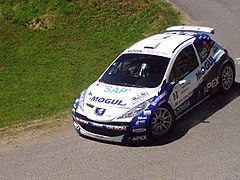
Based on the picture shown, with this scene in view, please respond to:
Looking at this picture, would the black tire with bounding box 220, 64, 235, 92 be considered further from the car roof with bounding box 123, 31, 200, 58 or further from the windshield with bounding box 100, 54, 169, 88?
the windshield with bounding box 100, 54, 169, 88

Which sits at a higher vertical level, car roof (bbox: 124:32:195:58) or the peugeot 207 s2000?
car roof (bbox: 124:32:195:58)

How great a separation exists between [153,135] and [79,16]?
10752mm

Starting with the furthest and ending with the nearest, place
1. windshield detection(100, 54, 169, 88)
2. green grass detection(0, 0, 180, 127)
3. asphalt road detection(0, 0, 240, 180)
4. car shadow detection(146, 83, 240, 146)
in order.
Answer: green grass detection(0, 0, 180, 127), windshield detection(100, 54, 169, 88), car shadow detection(146, 83, 240, 146), asphalt road detection(0, 0, 240, 180)

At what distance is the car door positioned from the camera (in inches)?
394

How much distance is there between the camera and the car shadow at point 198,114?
9.70 metres

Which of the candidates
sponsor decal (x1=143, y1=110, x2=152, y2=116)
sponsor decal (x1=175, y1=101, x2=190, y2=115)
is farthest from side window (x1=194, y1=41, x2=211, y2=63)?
sponsor decal (x1=143, y1=110, x2=152, y2=116)

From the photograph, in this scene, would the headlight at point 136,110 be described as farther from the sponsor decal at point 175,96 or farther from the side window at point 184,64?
the side window at point 184,64

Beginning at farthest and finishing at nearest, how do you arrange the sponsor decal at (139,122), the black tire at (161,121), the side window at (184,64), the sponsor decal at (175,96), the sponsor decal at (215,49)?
1. the sponsor decal at (215,49)
2. the side window at (184,64)
3. the sponsor decal at (175,96)
4. the black tire at (161,121)
5. the sponsor decal at (139,122)

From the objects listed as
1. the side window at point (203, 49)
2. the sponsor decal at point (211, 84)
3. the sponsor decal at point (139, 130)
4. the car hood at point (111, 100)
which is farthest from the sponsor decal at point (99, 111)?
the side window at point (203, 49)

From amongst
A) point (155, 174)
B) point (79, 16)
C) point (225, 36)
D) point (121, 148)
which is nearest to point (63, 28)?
point (79, 16)

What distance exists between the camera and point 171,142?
9508 mm

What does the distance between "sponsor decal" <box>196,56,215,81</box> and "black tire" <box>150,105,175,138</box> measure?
1243 mm

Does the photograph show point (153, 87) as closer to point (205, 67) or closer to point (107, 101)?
point (107, 101)

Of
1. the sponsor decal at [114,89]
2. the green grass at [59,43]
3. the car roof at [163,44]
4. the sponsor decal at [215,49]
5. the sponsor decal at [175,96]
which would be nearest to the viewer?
the sponsor decal at [114,89]
